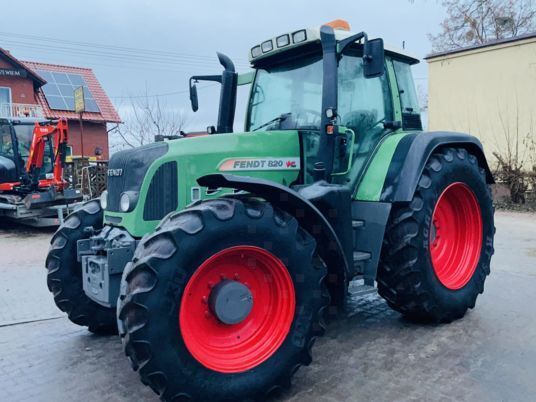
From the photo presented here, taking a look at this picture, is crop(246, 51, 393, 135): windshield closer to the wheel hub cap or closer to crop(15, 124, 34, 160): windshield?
the wheel hub cap

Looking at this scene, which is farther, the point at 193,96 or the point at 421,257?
the point at 193,96

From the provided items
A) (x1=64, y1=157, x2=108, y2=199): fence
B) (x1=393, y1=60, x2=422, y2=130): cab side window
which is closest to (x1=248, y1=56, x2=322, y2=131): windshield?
(x1=393, y1=60, x2=422, y2=130): cab side window

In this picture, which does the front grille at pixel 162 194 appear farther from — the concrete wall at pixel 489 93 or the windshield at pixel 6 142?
the concrete wall at pixel 489 93

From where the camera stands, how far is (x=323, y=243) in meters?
3.50

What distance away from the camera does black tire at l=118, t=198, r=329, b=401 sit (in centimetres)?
277

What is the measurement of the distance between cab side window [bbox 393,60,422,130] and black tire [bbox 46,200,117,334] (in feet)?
9.51

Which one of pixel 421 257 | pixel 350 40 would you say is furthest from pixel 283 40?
pixel 421 257

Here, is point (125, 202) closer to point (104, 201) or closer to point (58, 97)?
point (104, 201)

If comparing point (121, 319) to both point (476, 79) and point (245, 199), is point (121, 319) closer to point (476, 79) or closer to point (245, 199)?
point (245, 199)

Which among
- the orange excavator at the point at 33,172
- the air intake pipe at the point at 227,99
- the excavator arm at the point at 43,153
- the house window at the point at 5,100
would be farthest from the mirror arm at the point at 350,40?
the house window at the point at 5,100

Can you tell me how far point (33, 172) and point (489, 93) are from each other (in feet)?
42.7

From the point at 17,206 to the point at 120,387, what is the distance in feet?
32.1

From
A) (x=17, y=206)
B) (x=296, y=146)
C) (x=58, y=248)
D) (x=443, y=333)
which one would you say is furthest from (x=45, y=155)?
(x=443, y=333)

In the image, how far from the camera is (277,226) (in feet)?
10.3
